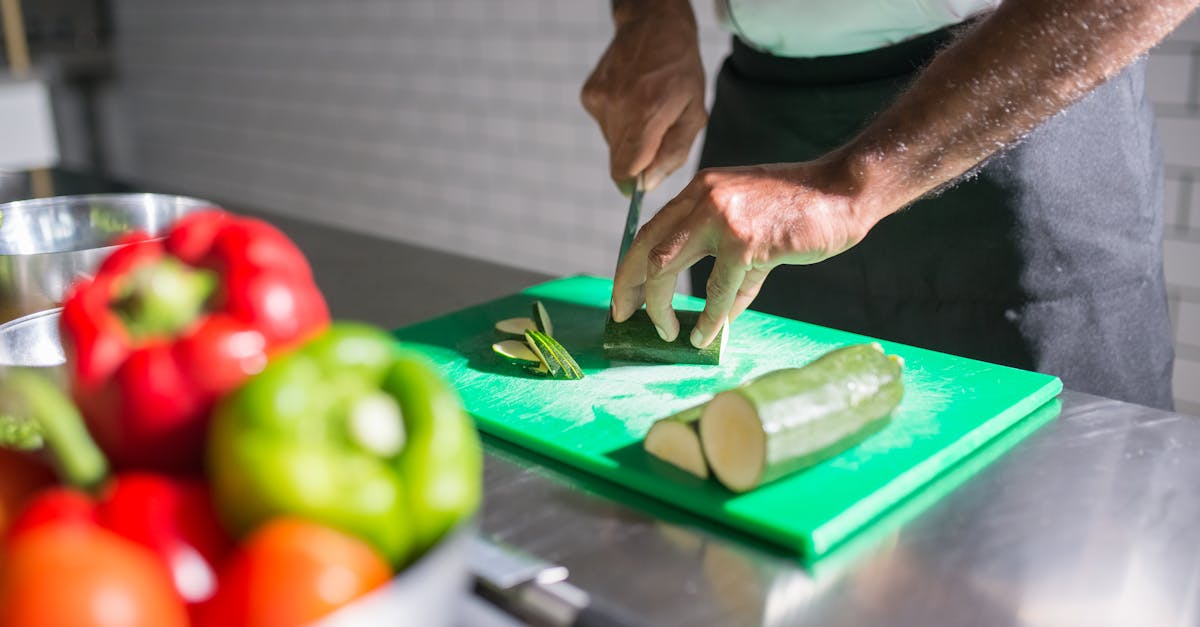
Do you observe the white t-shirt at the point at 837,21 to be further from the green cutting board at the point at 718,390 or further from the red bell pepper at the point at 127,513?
the red bell pepper at the point at 127,513

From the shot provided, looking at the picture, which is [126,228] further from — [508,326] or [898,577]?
[898,577]

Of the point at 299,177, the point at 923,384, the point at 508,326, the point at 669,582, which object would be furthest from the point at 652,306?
the point at 299,177

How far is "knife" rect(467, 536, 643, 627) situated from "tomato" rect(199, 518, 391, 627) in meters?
0.20

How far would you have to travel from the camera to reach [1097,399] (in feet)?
3.93

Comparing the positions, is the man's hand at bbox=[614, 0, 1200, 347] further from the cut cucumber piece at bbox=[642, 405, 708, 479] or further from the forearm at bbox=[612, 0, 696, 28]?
the forearm at bbox=[612, 0, 696, 28]

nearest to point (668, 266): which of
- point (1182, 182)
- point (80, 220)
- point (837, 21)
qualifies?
point (837, 21)

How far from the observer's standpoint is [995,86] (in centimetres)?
116

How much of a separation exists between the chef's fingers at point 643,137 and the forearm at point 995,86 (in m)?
0.45

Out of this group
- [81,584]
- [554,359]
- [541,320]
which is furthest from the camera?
[541,320]

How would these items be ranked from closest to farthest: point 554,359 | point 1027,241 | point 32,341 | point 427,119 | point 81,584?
point 81,584 < point 32,341 < point 554,359 < point 1027,241 < point 427,119

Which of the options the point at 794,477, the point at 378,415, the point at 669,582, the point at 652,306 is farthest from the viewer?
the point at 652,306

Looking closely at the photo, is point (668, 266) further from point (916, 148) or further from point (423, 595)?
point (423, 595)

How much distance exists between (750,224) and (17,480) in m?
0.82

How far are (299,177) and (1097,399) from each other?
4.49 m
